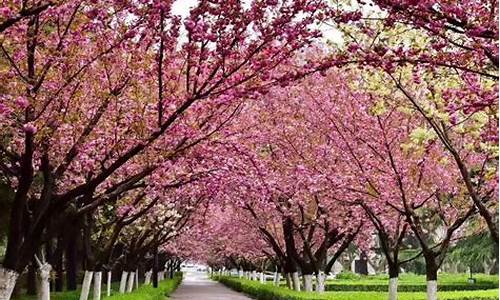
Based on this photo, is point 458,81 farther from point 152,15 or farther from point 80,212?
point 80,212

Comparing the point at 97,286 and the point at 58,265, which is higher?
the point at 58,265

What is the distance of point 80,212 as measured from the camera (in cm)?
972

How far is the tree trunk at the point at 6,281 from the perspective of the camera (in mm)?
8492

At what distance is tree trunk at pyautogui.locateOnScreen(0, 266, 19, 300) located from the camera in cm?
849

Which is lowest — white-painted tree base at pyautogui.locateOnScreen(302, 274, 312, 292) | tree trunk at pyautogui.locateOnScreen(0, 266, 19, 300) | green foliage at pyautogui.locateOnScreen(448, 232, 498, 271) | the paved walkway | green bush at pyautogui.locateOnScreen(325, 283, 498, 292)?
the paved walkway

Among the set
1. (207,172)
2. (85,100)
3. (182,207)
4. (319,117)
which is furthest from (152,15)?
(182,207)

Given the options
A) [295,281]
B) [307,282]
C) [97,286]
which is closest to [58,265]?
[295,281]

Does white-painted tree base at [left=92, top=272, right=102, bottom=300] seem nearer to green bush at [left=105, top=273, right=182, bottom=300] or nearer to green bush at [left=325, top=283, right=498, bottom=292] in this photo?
green bush at [left=105, top=273, right=182, bottom=300]

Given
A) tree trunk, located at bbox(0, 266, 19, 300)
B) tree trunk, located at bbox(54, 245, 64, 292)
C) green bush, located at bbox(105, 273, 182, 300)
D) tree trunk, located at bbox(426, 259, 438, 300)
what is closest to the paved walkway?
A: green bush, located at bbox(105, 273, 182, 300)

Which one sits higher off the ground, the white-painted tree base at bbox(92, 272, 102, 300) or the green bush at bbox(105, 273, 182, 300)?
the white-painted tree base at bbox(92, 272, 102, 300)

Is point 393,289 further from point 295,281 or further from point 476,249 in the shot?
point 476,249

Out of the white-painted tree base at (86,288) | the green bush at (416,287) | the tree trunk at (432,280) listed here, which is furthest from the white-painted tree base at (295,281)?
the tree trunk at (432,280)

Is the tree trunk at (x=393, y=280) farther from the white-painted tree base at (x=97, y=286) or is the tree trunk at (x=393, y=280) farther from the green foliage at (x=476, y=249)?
the green foliage at (x=476, y=249)

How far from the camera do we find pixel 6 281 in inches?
336
